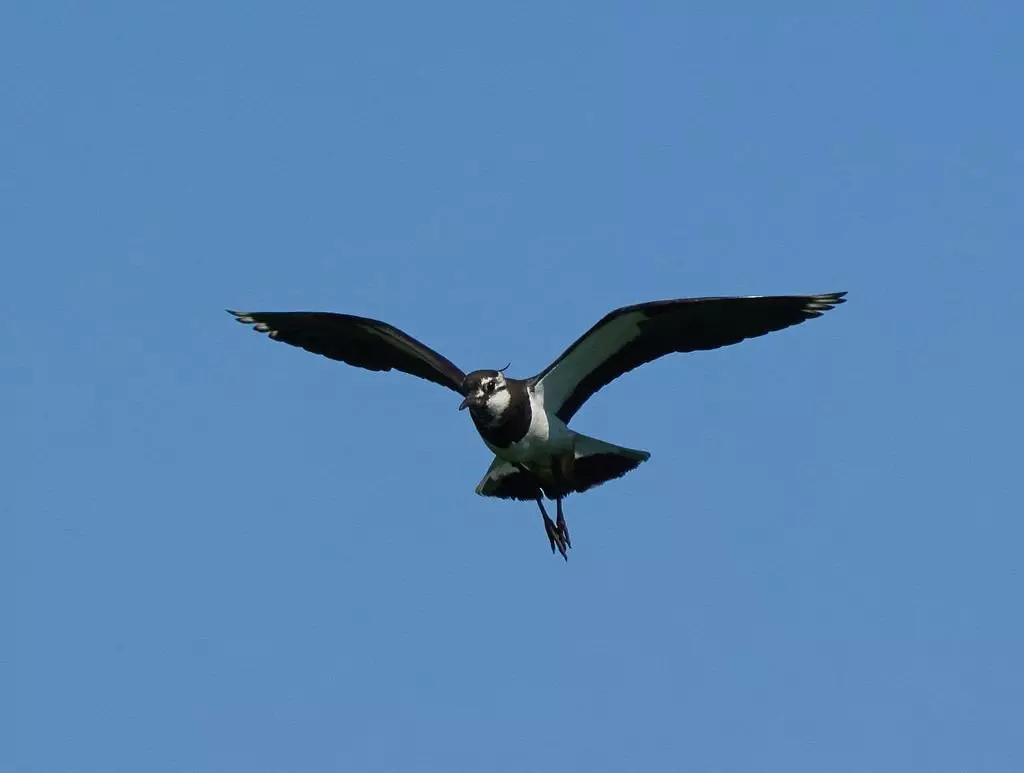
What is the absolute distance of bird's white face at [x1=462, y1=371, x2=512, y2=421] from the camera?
15.5m

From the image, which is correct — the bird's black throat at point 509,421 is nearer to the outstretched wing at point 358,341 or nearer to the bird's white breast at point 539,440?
the bird's white breast at point 539,440

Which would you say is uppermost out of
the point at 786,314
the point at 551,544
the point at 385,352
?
the point at 385,352

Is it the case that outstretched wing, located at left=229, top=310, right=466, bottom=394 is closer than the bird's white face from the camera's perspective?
No

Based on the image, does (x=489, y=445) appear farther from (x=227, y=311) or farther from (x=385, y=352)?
(x=227, y=311)

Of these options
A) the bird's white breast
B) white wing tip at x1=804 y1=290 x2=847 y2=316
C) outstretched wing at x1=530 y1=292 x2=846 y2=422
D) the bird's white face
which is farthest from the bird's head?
white wing tip at x1=804 y1=290 x2=847 y2=316

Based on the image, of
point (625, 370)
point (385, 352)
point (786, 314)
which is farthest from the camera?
point (385, 352)

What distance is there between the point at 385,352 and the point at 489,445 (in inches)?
74.6

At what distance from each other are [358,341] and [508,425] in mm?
2355

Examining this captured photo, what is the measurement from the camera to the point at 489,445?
1605 centimetres

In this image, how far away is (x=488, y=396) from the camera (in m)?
15.5

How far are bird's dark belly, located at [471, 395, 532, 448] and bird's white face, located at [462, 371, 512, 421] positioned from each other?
5cm

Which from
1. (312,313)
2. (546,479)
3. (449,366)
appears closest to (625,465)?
(546,479)

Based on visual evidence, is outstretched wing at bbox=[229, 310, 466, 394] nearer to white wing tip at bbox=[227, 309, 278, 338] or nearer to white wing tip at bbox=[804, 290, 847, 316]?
white wing tip at bbox=[227, 309, 278, 338]

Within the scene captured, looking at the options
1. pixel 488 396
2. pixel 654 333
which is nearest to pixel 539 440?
pixel 488 396
